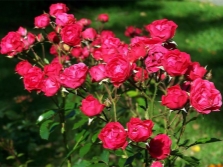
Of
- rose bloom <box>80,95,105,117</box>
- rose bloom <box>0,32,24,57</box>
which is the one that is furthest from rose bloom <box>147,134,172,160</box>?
rose bloom <box>0,32,24,57</box>

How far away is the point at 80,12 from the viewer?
741 centimetres

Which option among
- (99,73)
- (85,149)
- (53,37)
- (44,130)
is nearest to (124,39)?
(53,37)

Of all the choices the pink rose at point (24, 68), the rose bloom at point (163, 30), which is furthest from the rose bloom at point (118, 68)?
the pink rose at point (24, 68)

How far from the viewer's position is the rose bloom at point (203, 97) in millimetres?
1551

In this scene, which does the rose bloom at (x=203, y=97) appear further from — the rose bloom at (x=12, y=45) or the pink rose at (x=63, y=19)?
the rose bloom at (x=12, y=45)

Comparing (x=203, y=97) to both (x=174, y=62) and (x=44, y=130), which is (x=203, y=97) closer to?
(x=174, y=62)

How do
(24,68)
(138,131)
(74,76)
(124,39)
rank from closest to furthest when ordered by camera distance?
1. (138,131)
2. (74,76)
3. (24,68)
4. (124,39)


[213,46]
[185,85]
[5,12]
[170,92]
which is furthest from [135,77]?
[5,12]

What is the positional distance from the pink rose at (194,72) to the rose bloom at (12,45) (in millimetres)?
682

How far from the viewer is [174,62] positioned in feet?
5.19

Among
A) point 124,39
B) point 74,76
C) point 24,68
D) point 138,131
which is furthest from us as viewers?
point 124,39

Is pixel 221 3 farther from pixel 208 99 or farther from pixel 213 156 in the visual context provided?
pixel 208 99

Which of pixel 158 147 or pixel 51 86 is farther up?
pixel 51 86

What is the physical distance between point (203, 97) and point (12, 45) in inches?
32.0
